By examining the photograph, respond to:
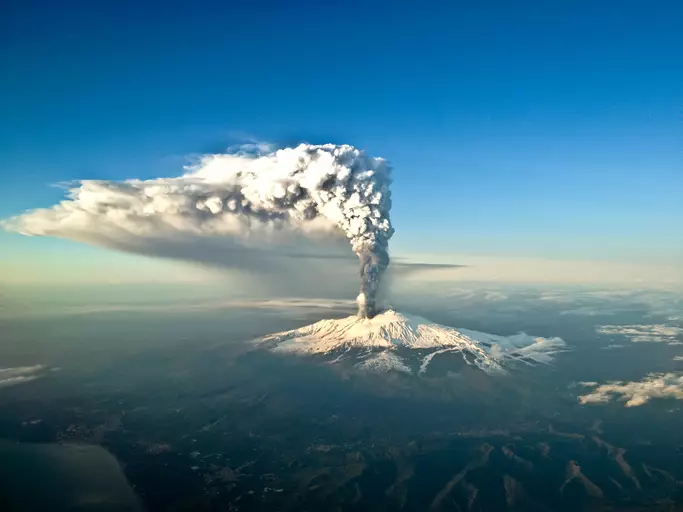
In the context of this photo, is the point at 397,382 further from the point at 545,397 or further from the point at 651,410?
the point at 651,410

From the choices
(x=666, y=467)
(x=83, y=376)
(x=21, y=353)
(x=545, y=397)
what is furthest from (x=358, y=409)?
(x=21, y=353)

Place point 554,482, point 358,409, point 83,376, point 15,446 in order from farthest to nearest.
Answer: point 83,376, point 358,409, point 15,446, point 554,482

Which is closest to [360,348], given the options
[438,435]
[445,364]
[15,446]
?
[445,364]

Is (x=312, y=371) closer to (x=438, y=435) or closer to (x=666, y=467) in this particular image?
(x=438, y=435)

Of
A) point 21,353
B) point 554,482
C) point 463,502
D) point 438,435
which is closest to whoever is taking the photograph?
point 463,502

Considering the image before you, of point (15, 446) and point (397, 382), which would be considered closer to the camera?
point (15, 446)

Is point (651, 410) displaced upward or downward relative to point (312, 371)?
downward
